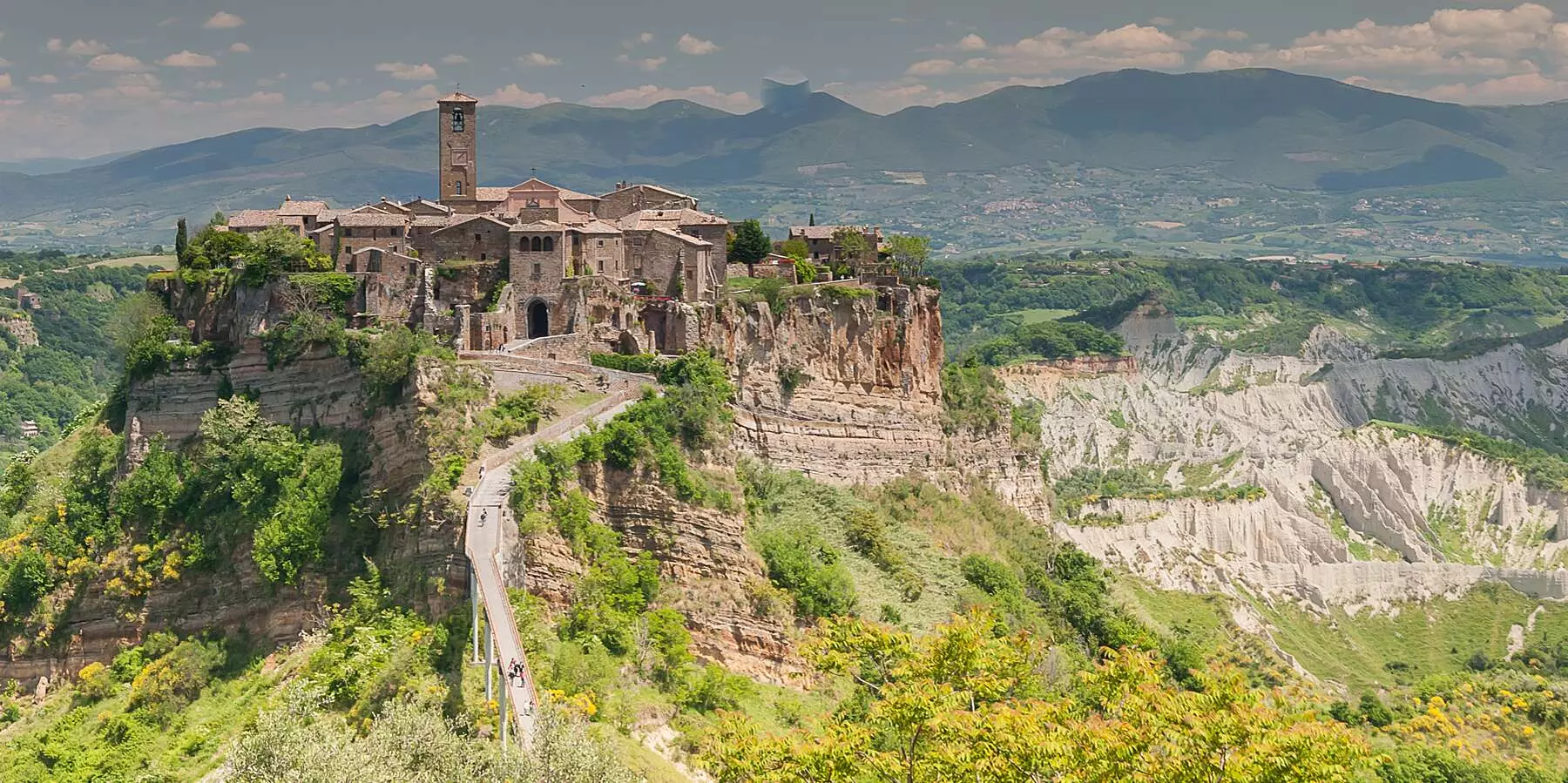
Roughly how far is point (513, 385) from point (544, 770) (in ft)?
71.5

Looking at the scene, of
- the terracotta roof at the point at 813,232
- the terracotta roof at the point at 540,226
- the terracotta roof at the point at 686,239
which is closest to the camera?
the terracotta roof at the point at 540,226

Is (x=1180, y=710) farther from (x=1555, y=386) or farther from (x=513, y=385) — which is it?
(x=1555, y=386)

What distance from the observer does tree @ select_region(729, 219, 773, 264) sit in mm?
63875

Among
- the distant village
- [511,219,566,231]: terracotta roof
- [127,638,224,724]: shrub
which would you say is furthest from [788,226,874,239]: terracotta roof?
[127,638,224,724]: shrub

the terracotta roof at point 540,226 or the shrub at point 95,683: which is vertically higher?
the terracotta roof at point 540,226

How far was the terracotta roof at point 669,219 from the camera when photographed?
5981cm

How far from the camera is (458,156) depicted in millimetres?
62156

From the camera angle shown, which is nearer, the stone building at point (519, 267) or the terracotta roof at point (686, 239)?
the stone building at point (519, 267)

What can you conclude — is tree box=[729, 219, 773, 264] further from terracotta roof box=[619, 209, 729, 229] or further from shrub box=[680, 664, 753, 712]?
shrub box=[680, 664, 753, 712]

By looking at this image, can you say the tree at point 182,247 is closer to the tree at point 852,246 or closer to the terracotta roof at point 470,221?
the terracotta roof at point 470,221

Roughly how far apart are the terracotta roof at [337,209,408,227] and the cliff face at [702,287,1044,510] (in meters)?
11.7

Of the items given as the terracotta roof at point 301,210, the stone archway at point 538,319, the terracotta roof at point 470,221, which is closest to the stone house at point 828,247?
the terracotta roof at point 470,221

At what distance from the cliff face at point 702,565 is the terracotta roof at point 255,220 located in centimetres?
2110

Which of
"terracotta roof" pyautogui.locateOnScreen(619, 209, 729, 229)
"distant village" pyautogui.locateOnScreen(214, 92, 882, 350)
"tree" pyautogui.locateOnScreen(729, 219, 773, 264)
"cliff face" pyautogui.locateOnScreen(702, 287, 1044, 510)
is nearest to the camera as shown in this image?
"distant village" pyautogui.locateOnScreen(214, 92, 882, 350)
